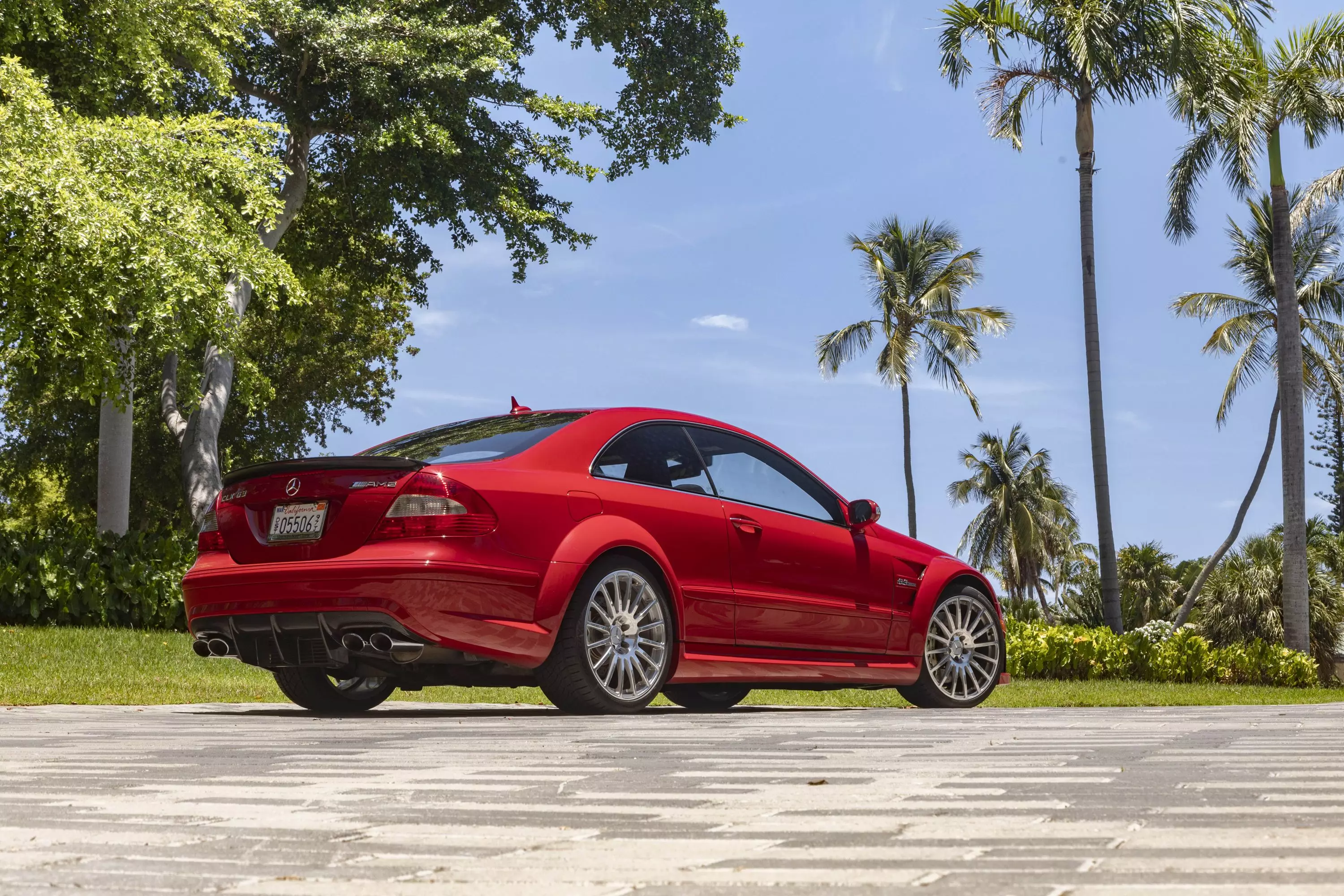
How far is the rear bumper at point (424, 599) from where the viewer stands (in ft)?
20.2

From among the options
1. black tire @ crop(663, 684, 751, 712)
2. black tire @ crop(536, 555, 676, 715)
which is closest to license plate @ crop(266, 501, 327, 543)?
black tire @ crop(536, 555, 676, 715)

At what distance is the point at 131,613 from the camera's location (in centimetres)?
1859

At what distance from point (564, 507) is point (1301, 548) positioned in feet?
82.5

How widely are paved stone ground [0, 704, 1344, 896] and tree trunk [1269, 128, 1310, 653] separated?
928 inches

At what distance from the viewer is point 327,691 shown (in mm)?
7836

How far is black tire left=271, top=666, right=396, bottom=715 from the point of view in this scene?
25.6 ft

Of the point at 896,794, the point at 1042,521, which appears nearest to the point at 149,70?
the point at 896,794

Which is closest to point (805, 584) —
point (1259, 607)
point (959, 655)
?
point (959, 655)

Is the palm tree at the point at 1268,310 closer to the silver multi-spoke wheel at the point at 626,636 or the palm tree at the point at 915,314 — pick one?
the palm tree at the point at 915,314

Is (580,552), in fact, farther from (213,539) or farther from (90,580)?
(90,580)

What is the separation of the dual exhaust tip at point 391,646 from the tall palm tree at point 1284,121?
24.1 meters

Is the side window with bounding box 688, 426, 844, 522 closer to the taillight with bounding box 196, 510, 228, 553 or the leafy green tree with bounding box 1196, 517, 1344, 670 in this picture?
the taillight with bounding box 196, 510, 228, 553

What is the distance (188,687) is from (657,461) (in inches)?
233

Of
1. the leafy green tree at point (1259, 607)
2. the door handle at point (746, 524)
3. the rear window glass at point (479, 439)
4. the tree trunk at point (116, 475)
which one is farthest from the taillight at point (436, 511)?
the leafy green tree at point (1259, 607)
